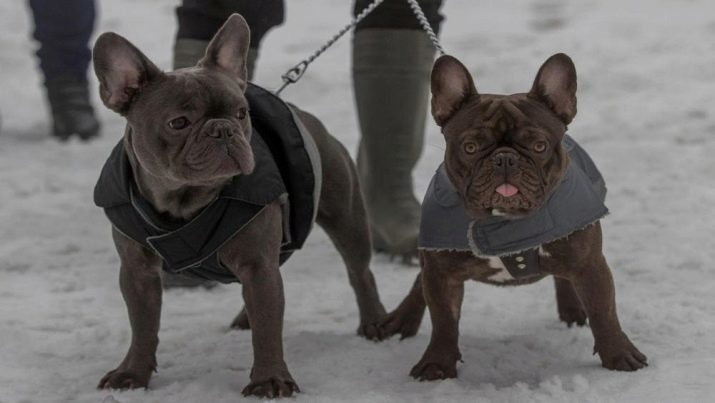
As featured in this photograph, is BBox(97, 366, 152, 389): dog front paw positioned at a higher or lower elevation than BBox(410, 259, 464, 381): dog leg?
lower

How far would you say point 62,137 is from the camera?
616 cm

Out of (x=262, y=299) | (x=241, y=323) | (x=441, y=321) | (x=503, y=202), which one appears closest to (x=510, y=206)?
(x=503, y=202)

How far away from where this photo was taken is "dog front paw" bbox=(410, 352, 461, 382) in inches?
108

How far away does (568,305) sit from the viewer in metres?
3.21

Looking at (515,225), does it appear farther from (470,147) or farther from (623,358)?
(623,358)

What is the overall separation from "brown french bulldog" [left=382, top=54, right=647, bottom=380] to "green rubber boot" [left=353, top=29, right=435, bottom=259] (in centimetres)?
127

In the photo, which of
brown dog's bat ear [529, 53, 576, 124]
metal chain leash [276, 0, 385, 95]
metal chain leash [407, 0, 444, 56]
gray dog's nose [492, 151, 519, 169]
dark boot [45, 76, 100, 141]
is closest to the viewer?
gray dog's nose [492, 151, 519, 169]

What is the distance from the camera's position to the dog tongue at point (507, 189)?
2.42m

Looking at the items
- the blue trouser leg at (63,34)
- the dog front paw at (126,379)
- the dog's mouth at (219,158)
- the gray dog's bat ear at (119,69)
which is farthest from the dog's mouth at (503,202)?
the blue trouser leg at (63,34)

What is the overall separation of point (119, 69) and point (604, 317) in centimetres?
134

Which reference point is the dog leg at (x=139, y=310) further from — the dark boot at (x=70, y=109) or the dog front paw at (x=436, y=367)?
the dark boot at (x=70, y=109)

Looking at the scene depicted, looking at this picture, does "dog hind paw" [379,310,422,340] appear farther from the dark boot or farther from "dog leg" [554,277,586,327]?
the dark boot

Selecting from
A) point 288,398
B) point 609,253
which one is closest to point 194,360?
point 288,398

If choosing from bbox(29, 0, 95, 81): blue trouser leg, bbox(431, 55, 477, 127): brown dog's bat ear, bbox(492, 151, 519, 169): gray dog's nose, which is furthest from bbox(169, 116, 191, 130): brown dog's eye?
bbox(29, 0, 95, 81): blue trouser leg
